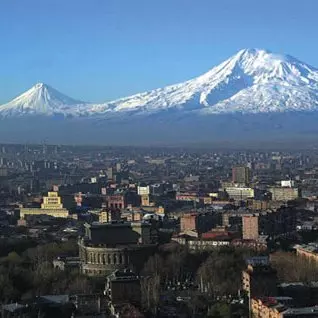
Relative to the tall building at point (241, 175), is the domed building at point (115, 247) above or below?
below

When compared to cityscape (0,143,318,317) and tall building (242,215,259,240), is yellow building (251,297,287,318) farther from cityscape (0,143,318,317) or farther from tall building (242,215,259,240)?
tall building (242,215,259,240)

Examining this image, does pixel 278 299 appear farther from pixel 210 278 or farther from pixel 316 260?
pixel 316 260


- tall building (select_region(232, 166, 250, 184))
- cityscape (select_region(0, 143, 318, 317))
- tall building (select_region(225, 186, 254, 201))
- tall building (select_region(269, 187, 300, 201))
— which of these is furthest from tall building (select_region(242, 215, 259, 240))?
tall building (select_region(232, 166, 250, 184))

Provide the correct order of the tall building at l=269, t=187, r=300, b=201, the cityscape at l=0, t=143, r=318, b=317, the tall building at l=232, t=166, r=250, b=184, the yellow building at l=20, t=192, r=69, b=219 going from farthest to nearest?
the tall building at l=232, t=166, r=250, b=184
the tall building at l=269, t=187, r=300, b=201
the yellow building at l=20, t=192, r=69, b=219
the cityscape at l=0, t=143, r=318, b=317

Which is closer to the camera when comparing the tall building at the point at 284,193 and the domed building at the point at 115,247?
the domed building at the point at 115,247

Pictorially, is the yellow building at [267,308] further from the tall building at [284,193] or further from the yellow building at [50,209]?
the tall building at [284,193]

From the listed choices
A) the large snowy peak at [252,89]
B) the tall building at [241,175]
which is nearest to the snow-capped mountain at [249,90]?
the large snowy peak at [252,89]

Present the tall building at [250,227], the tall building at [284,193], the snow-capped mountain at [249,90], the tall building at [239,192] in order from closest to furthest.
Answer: the tall building at [250,227] → the tall building at [284,193] → the tall building at [239,192] → the snow-capped mountain at [249,90]

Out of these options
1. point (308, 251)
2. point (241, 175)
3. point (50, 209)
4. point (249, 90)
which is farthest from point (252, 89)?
point (308, 251)
